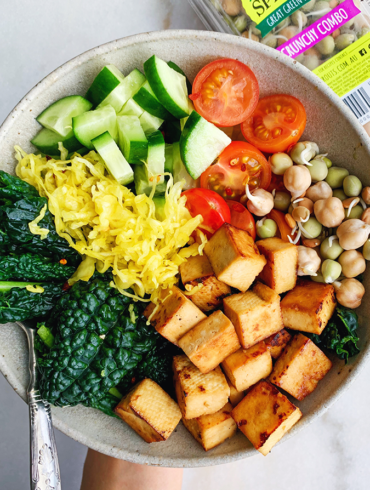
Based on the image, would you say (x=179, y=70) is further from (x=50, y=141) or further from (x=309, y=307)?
(x=309, y=307)

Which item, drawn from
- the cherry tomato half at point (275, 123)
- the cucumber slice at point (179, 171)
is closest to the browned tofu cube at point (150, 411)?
the cucumber slice at point (179, 171)

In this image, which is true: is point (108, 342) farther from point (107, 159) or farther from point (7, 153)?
point (7, 153)

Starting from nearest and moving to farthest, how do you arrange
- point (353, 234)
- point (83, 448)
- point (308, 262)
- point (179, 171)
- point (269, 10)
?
point (353, 234), point (308, 262), point (179, 171), point (269, 10), point (83, 448)

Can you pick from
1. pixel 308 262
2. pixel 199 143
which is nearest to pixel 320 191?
pixel 308 262

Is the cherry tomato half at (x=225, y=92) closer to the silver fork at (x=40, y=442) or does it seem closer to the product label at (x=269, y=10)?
the product label at (x=269, y=10)

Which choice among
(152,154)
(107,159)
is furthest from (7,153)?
(152,154)

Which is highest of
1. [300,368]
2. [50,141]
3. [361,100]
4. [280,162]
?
[50,141]

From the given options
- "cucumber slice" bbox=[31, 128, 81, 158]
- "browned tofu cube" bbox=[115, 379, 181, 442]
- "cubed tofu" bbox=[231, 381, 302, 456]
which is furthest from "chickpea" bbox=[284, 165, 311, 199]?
"browned tofu cube" bbox=[115, 379, 181, 442]
